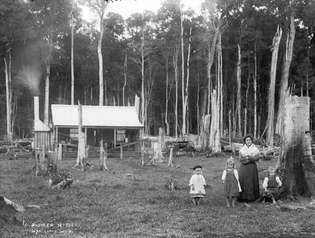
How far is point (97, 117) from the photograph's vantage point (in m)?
36.7

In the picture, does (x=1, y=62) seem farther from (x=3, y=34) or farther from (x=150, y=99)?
(x=150, y=99)

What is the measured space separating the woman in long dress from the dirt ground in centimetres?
35

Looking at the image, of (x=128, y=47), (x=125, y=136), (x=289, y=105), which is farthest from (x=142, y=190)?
(x=128, y=47)

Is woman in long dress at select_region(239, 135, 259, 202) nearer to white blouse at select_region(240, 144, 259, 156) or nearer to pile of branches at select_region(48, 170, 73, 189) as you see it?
white blouse at select_region(240, 144, 259, 156)

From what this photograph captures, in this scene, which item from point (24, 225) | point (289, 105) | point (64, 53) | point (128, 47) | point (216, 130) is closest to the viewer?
point (24, 225)

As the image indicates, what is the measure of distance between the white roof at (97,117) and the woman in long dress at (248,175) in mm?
23606

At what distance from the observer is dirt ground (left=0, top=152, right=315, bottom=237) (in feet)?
27.8

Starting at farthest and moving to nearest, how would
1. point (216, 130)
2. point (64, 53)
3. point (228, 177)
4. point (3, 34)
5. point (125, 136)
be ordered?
point (64, 53), point (3, 34), point (125, 136), point (216, 130), point (228, 177)

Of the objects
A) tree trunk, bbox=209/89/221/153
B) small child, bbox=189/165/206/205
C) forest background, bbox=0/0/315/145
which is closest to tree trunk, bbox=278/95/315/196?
small child, bbox=189/165/206/205

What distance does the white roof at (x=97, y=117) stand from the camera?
35144 mm

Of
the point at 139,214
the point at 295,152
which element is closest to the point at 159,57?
the point at 295,152

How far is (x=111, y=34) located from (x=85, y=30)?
11.3 feet

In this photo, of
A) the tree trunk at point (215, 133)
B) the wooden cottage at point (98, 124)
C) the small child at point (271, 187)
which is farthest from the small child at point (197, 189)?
the wooden cottage at point (98, 124)

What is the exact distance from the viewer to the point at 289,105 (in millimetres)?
12820
